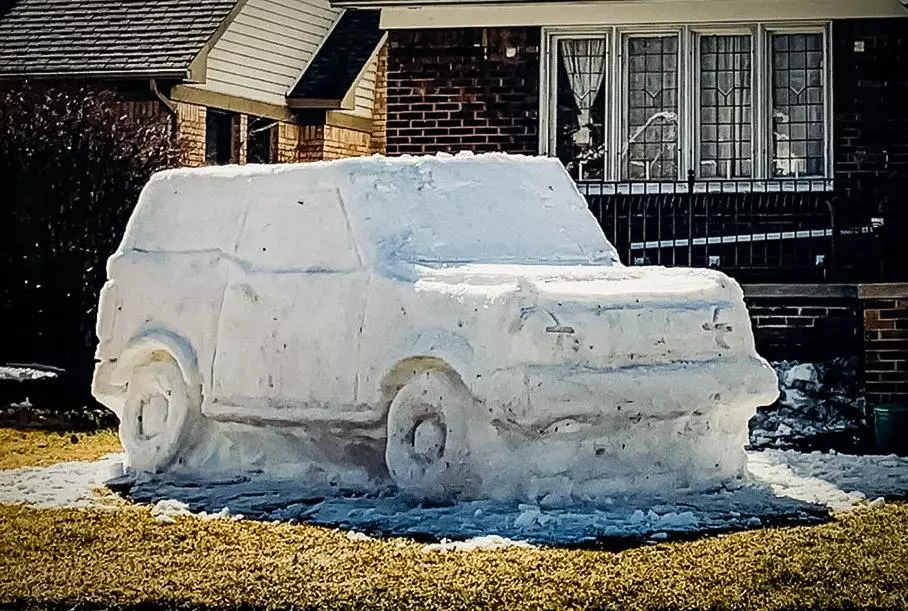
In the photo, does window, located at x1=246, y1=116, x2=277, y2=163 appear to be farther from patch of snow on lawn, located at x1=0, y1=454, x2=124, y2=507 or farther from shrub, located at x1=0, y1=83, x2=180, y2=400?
patch of snow on lawn, located at x1=0, y1=454, x2=124, y2=507

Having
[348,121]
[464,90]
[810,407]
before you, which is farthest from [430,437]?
[348,121]

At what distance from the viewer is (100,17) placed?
19.2 meters

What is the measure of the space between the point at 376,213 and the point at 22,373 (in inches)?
325

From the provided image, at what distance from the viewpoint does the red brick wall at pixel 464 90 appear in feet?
54.9

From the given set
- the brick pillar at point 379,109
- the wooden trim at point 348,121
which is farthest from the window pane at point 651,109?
the wooden trim at point 348,121

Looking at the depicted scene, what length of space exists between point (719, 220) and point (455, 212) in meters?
7.40

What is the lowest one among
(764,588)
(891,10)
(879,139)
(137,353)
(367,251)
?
(764,588)

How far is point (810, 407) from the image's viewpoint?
13078mm

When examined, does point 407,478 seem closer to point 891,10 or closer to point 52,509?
point 52,509

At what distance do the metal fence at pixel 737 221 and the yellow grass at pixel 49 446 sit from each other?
18.5 feet

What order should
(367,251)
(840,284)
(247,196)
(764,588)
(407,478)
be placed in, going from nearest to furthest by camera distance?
(764,588)
(407,478)
(367,251)
(247,196)
(840,284)

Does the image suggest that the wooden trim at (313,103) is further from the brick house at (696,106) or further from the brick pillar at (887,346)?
the brick pillar at (887,346)

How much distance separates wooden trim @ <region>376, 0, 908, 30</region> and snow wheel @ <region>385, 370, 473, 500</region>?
8480 mm

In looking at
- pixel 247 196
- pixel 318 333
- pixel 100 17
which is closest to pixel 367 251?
A: pixel 318 333
